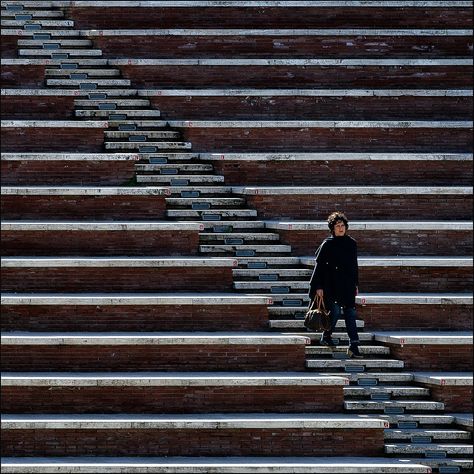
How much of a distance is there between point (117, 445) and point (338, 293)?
2284 mm

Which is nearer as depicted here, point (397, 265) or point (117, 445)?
point (117, 445)

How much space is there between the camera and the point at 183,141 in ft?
45.6

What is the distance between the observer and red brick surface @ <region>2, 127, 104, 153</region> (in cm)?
1354

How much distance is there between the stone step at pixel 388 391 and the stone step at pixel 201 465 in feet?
2.78

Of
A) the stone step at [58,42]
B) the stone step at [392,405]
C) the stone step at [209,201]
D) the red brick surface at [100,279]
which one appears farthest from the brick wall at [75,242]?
the stone step at [58,42]

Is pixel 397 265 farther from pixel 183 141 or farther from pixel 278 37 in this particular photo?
pixel 278 37

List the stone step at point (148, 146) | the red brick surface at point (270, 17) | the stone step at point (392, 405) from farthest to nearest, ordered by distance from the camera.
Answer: the red brick surface at point (270, 17) → the stone step at point (148, 146) → the stone step at point (392, 405)

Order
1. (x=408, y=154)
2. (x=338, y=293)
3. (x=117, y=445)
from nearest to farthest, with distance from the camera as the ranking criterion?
(x=117, y=445) < (x=338, y=293) < (x=408, y=154)

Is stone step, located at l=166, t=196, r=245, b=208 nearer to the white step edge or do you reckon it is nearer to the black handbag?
the black handbag

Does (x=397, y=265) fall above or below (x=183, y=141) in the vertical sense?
below

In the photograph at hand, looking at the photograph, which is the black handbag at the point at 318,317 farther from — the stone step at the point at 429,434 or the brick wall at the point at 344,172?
the brick wall at the point at 344,172

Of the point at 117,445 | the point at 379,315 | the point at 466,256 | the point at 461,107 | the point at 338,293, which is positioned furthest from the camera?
the point at 461,107

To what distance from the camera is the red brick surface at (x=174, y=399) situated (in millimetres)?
10570

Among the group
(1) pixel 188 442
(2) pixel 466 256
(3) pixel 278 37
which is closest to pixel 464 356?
(2) pixel 466 256
